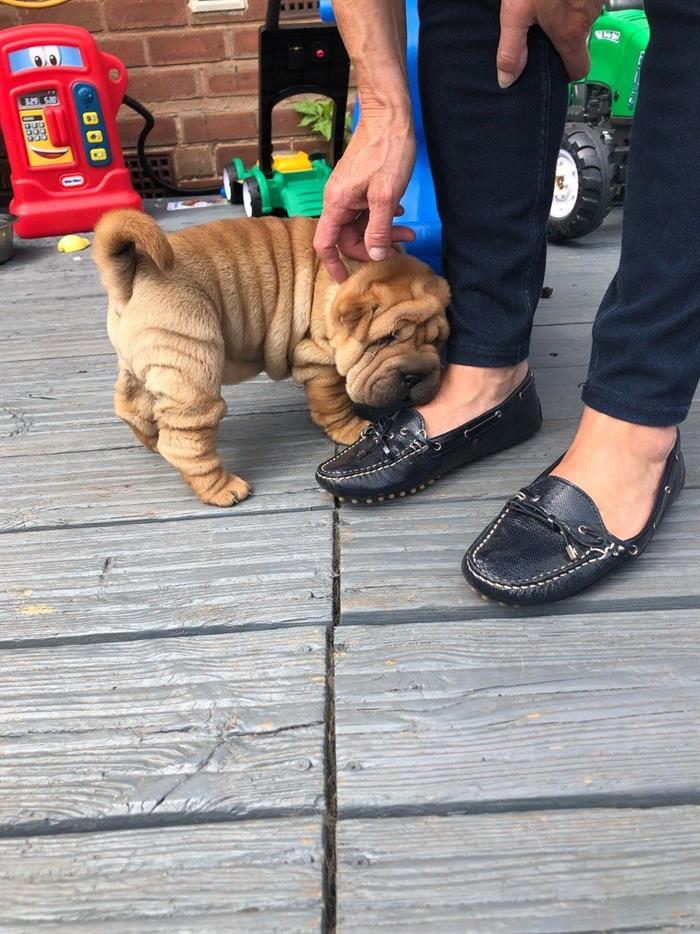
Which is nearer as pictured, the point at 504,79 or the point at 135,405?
the point at 504,79

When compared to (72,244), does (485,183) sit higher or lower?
higher

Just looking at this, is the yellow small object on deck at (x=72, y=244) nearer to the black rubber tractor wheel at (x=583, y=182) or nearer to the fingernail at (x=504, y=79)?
the black rubber tractor wheel at (x=583, y=182)

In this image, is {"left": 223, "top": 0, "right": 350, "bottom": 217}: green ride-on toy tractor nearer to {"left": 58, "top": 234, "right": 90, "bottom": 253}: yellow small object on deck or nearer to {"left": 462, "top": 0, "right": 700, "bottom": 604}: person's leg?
{"left": 58, "top": 234, "right": 90, "bottom": 253}: yellow small object on deck

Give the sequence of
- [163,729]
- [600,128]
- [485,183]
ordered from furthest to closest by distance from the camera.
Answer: [600,128] < [485,183] < [163,729]

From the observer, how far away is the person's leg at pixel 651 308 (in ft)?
3.47

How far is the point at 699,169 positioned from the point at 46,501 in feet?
4.04

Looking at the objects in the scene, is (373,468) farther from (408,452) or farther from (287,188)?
(287,188)

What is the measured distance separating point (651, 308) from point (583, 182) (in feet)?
5.29

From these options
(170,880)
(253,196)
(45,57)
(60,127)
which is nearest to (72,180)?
(60,127)

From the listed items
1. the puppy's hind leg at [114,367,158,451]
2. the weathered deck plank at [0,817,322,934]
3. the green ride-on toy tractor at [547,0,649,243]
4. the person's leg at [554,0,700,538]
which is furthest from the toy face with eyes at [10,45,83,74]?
the weathered deck plank at [0,817,322,934]

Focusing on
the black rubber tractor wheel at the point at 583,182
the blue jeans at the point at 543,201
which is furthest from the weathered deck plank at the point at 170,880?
the black rubber tractor wheel at the point at 583,182

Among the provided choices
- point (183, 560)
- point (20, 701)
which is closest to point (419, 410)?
point (183, 560)

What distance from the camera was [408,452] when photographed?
1.42 meters

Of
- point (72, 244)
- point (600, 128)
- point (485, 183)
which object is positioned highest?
point (485, 183)
